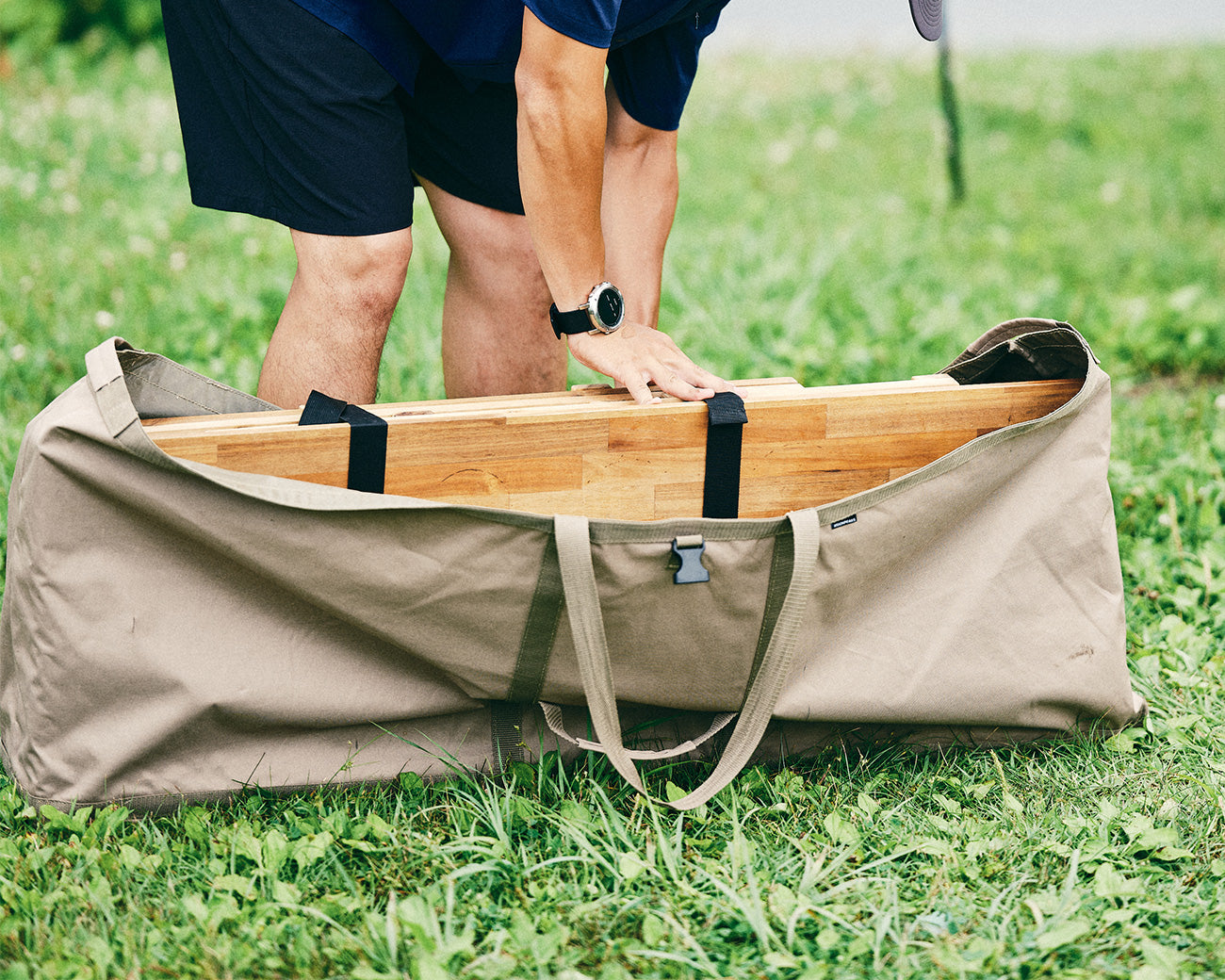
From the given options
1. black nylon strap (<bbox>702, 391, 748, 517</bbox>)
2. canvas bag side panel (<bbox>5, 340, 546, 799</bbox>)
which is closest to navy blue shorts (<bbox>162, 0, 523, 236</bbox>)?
canvas bag side panel (<bbox>5, 340, 546, 799</bbox>)

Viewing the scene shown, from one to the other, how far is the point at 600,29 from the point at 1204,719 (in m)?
1.54

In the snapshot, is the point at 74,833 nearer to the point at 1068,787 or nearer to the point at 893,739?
the point at 893,739

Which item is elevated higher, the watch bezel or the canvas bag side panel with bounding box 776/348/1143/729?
the watch bezel

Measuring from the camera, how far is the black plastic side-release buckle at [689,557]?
1.67m

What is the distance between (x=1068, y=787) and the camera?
1850mm

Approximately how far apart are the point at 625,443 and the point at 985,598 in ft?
2.05

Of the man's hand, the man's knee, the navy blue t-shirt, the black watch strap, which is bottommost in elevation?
the man's hand

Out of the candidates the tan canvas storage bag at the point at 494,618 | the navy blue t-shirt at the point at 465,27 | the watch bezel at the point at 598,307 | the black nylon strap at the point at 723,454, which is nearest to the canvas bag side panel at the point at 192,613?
the tan canvas storage bag at the point at 494,618

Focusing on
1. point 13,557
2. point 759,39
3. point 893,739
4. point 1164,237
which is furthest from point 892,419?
point 759,39

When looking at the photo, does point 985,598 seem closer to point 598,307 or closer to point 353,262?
point 598,307

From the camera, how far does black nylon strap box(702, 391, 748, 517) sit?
1810 millimetres

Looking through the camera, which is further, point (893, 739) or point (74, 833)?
point (893, 739)

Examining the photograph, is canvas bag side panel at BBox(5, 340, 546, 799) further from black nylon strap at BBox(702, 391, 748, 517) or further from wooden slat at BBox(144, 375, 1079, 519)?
black nylon strap at BBox(702, 391, 748, 517)

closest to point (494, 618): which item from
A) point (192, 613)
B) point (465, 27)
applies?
point (192, 613)
